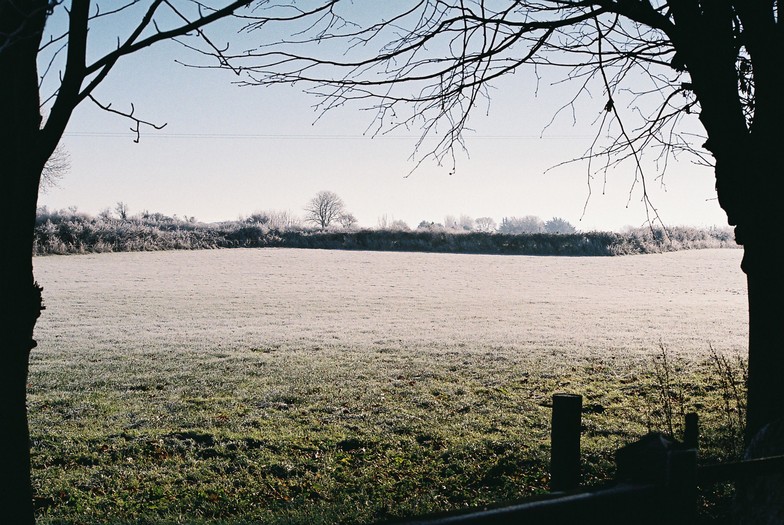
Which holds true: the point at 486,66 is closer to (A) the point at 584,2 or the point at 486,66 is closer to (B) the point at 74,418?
(A) the point at 584,2

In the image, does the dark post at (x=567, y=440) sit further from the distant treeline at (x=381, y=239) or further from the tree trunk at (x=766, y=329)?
the distant treeline at (x=381, y=239)

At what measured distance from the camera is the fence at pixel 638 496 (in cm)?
200

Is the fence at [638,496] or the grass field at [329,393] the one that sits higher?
the fence at [638,496]

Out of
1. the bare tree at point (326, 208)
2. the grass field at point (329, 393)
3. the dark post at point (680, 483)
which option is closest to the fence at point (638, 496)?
the dark post at point (680, 483)

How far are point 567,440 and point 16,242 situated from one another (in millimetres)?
2952

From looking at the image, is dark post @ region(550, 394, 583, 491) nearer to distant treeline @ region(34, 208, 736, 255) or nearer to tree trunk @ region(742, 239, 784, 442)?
tree trunk @ region(742, 239, 784, 442)

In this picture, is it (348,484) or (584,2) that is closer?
(584,2)

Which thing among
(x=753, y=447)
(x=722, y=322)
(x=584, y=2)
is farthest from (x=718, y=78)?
(x=722, y=322)

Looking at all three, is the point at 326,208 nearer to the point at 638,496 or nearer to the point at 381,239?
the point at 381,239

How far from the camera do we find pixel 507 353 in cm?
1661

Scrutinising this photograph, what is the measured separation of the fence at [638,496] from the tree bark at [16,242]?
2458 millimetres

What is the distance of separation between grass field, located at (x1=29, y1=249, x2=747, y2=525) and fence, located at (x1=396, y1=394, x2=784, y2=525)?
4182 mm

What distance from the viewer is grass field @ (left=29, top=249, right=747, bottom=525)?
684 cm

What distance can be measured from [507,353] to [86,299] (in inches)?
776
